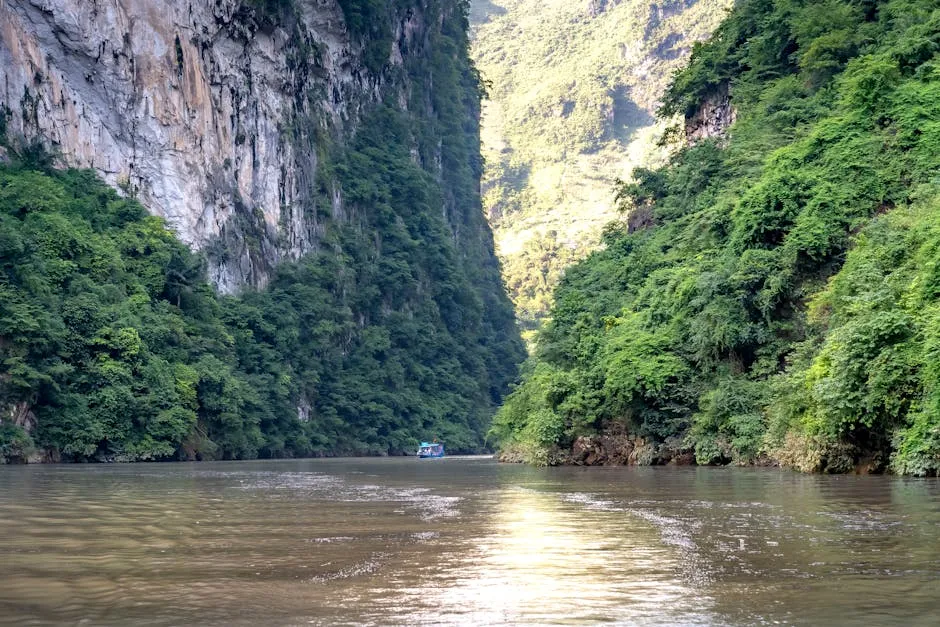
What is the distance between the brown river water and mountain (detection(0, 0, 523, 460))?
1546 inches

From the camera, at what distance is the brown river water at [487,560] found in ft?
Result: 27.9

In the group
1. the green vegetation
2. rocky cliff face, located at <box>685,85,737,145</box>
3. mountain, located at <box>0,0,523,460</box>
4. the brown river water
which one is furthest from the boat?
the brown river water

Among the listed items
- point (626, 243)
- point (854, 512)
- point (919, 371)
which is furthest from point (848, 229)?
point (626, 243)

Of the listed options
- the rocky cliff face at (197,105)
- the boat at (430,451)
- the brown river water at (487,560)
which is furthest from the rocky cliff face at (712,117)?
the brown river water at (487,560)

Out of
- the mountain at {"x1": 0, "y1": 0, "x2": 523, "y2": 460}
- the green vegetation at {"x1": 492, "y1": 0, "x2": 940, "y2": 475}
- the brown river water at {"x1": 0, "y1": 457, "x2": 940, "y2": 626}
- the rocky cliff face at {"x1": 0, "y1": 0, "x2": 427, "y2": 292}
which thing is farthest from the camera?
the rocky cliff face at {"x1": 0, "y1": 0, "x2": 427, "y2": 292}

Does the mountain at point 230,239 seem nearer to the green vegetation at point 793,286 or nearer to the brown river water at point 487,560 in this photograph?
the green vegetation at point 793,286

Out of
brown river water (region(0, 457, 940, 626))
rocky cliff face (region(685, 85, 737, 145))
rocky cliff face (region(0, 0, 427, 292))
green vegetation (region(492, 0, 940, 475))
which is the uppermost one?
rocky cliff face (region(0, 0, 427, 292))

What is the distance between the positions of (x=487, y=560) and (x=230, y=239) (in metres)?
73.6

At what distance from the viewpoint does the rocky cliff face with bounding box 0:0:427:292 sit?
2766 inches

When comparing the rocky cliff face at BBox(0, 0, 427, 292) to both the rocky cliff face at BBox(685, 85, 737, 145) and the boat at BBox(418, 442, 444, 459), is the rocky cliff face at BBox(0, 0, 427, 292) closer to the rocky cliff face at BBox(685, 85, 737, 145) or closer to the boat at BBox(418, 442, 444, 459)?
the boat at BBox(418, 442, 444, 459)

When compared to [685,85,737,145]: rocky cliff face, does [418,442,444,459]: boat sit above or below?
below

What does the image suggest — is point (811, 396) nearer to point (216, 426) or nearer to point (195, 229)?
point (216, 426)

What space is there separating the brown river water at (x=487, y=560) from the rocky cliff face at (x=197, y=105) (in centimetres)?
5551

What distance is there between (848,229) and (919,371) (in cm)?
1125
